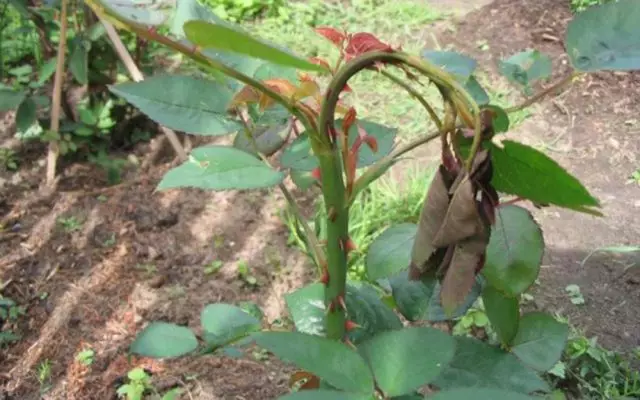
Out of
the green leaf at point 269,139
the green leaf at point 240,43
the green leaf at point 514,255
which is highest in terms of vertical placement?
the green leaf at point 240,43

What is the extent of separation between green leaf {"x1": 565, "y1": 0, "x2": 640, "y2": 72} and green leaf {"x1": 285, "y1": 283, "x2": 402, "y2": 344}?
1.31 feet

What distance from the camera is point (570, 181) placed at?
0.61m

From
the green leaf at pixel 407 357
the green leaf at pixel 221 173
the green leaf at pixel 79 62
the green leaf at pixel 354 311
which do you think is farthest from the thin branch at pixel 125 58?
the green leaf at pixel 407 357

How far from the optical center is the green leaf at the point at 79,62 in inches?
97.3

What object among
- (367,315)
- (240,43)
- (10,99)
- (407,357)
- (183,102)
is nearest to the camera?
(240,43)

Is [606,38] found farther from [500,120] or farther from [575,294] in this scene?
[575,294]

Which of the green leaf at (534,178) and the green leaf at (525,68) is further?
the green leaf at (525,68)

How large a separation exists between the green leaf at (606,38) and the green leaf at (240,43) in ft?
0.97

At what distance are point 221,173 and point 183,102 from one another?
11 centimetres

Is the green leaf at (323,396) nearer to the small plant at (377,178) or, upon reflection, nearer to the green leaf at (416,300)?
the small plant at (377,178)

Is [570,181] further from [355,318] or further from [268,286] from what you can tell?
[268,286]

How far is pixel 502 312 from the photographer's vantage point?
936mm

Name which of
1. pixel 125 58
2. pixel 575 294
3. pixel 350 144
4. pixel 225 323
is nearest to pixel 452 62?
pixel 350 144

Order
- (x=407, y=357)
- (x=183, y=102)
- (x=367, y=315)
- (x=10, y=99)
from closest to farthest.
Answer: (x=407, y=357)
(x=183, y=102)
(x=367, y=315)
(x=10, y=99)
